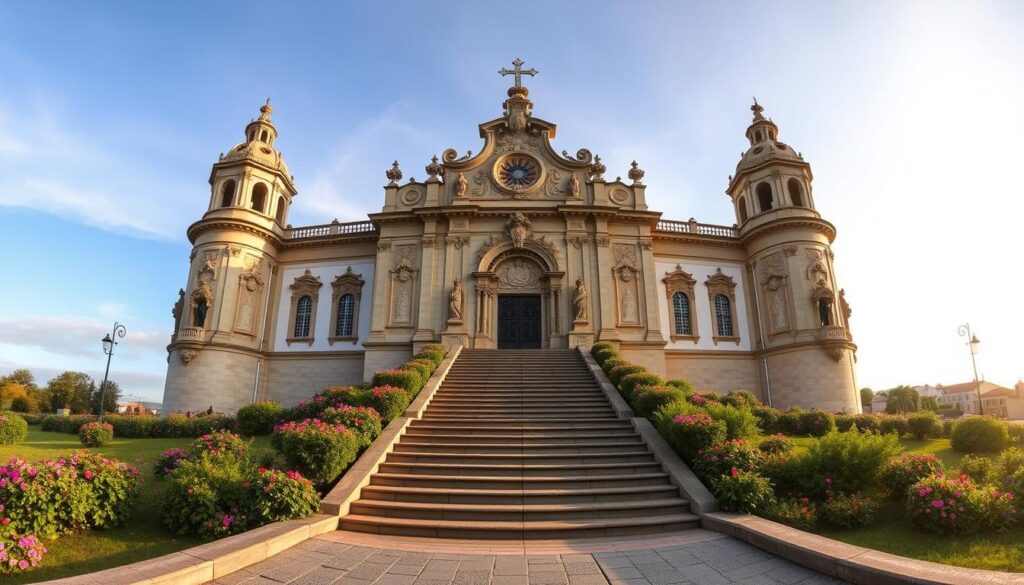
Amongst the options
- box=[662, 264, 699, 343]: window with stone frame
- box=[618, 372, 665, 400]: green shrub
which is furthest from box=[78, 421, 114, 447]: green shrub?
box=[662, 264, 699, 343]: window with stone frame

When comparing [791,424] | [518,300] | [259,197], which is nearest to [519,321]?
[518,300]

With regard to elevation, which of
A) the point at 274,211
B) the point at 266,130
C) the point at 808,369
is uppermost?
the point at 266,130

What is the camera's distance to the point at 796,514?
8180mm

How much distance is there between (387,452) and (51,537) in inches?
229

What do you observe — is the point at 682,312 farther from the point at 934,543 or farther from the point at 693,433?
the point at 934,543

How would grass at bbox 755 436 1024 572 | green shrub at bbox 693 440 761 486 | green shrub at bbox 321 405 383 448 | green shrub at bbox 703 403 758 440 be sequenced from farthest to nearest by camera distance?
green shrub at bbox 321 405 383 448 → green shrub at bbox 703 403 758 440 → green shrub at bbox 693 440 761 486 → grass at bbox 755 436 1024 572

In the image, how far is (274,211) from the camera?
31234 mm

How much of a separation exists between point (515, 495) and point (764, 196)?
2774 centimetres

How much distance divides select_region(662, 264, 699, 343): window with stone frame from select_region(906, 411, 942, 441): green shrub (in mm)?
12618

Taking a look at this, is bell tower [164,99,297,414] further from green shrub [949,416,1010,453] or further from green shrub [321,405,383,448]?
Result: green shrub [949,416,1010,453]

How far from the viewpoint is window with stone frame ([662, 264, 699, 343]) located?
2859 centimetres

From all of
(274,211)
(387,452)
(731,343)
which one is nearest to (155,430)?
(387,452)

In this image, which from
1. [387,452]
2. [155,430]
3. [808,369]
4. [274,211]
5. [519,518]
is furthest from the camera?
[274,211]

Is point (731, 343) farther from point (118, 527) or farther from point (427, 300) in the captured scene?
point (118, 527)
